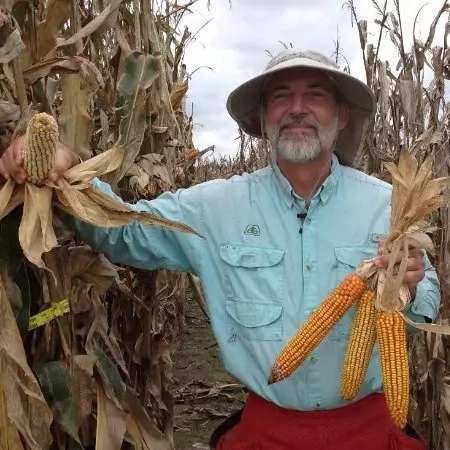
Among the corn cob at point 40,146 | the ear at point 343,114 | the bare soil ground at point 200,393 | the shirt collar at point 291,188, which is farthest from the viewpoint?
the bare soil ground at point 200,393

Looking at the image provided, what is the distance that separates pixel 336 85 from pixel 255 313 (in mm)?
995

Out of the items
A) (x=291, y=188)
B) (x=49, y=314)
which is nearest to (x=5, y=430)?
(x=49, y=314)

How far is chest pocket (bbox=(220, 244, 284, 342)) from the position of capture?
2387 mm

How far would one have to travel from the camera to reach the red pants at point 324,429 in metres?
2.36

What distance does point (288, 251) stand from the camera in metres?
2.44

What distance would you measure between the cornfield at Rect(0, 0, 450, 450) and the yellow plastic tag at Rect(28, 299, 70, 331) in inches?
0.4

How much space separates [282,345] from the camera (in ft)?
7.77

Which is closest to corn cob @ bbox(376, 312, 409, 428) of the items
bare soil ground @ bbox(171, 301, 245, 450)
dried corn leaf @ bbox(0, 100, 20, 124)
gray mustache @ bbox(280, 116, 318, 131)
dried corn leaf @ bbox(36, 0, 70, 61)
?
gray mustache @ bbox(280, 116, 318, 131)

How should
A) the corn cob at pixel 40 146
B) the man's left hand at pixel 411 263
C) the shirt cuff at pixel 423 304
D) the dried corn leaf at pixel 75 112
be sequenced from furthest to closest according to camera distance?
the shirt cuff at pixel 423 304, the dried corn leaf at pixel 75 112, the man's left hand at pixel 411 263, the corn cob at pixel 40 146

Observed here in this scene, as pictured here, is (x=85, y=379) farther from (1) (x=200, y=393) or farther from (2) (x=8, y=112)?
(1) (x=200, y=393)

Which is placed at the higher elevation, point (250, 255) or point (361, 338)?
point (250, 255)

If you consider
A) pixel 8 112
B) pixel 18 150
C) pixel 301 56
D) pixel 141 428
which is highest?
pixel 301 56

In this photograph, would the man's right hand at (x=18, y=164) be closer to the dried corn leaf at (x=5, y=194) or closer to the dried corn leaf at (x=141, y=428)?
the dried corn leaf at (x=5, y=194)

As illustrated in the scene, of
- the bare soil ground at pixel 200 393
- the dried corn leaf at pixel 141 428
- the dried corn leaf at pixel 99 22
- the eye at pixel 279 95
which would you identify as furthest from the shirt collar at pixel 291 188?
the bare soil ground at pixel 200 393
